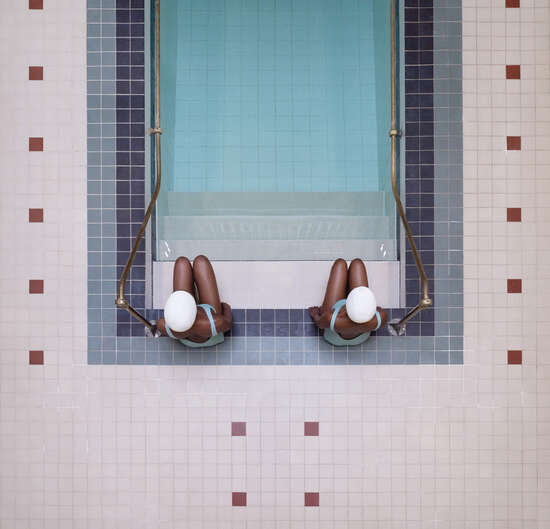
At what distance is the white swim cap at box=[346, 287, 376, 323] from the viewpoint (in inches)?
67.6

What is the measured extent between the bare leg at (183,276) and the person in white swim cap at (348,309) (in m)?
0.45

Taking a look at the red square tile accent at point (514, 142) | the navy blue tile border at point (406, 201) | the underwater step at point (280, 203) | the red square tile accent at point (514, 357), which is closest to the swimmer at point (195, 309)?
the navy blue tile border at point (406, 201)

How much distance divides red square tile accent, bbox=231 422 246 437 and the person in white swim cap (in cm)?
46

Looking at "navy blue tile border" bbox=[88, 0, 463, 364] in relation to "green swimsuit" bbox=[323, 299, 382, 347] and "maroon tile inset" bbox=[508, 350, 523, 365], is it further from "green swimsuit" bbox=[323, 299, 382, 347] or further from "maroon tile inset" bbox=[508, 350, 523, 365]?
"maroon tile inset" bbox=[508, 350, 523, 365]

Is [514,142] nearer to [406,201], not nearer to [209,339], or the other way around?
[406,201]

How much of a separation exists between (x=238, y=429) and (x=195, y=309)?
0.56m

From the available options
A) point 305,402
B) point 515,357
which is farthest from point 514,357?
point 305,402

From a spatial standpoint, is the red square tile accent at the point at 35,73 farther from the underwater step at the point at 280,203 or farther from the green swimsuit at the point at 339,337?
the green swimsuit at the point at 339,337

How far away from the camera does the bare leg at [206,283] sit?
6.26ft

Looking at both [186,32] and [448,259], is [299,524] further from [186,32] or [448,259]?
[186,32]

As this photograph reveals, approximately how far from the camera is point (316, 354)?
2037mm

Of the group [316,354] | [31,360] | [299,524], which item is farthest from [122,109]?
[299,524]

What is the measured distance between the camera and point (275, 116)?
84.6 inches

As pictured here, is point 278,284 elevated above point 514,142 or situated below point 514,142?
below
